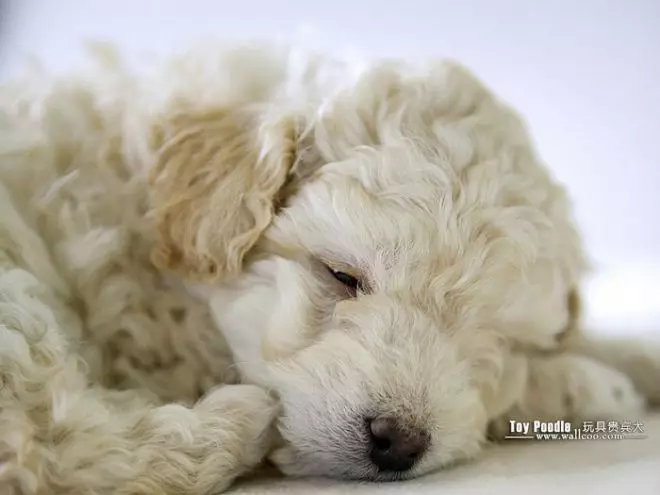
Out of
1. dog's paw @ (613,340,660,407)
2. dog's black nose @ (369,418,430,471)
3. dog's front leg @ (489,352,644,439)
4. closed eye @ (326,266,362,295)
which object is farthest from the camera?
dog's paw @ (613,340,660,407)

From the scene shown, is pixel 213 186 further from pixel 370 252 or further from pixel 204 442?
pixel 204 442

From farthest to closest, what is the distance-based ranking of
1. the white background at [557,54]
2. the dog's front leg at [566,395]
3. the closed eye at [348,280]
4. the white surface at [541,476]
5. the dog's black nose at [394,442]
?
the white background at [557,54] < the dog's front leg at [566,395] < the closed eye at [348,280] < the dog's black nose at [394,442] < the white surface at [541,476]

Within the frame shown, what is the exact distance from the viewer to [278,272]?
1414mm

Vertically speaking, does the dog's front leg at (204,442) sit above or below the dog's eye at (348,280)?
below

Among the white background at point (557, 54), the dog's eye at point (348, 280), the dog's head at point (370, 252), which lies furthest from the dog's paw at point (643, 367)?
the dog's eye at point (348, 280)

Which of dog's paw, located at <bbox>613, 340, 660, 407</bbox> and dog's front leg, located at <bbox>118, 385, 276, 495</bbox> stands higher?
dog's paw, located at <bbox>613, 340, 660, 407</bbox>

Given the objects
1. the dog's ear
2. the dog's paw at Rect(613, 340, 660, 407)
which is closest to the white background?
the dog's paw at Rect(613, 340, 660, 407)

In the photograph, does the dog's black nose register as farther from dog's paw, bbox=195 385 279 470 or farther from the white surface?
dog's paw, bbox=195 385 279 470

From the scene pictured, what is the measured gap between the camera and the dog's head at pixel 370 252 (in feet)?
4.13

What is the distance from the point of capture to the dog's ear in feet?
4.70

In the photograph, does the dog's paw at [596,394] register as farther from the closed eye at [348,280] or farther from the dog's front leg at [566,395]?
the closed eye at [348,280]

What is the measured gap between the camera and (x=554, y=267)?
1.51 m

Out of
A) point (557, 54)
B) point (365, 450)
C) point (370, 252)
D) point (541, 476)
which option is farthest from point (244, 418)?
point (557, 54)

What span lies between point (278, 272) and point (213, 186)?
196 mm
